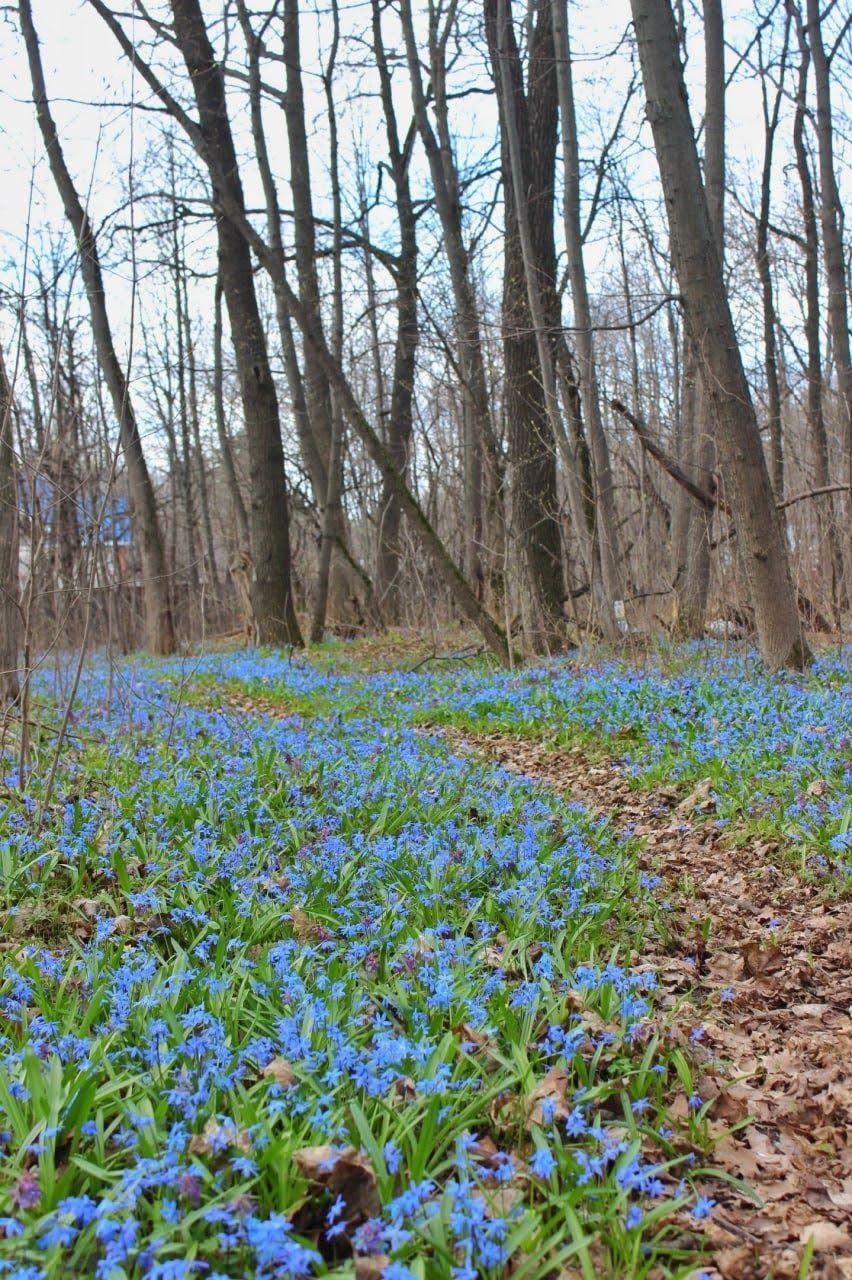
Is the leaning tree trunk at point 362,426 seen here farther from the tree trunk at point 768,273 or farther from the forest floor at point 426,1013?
the tree trunk at point 768,273

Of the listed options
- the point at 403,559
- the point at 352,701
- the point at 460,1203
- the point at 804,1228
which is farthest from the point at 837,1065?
the point at 403,559

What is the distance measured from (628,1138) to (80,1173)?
4.23ft

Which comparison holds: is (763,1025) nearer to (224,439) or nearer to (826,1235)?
(826,1235)

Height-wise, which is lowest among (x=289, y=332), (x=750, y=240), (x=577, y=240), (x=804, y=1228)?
(x=804, y=1228)

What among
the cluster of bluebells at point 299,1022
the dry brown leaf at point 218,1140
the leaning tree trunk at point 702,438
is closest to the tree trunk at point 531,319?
the leaning tree trunk at point 702,438

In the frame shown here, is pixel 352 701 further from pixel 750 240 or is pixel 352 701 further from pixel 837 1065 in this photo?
pixel 750 240

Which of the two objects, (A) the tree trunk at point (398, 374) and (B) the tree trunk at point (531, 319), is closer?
(B) the tree trunk at point (531, 319)

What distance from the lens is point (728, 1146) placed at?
246 cm

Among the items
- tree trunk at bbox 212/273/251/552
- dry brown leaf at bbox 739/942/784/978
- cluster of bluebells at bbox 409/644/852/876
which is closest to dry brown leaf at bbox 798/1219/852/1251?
dry brown leaf at bbox 739/942/784/978

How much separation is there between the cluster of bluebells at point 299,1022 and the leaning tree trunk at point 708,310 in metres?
3.51

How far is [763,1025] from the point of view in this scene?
123 inches

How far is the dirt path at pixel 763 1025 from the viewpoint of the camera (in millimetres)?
2188

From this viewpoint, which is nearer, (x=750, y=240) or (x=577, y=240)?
(x=577, y=240)

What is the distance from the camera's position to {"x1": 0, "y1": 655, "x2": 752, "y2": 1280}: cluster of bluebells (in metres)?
1.92
